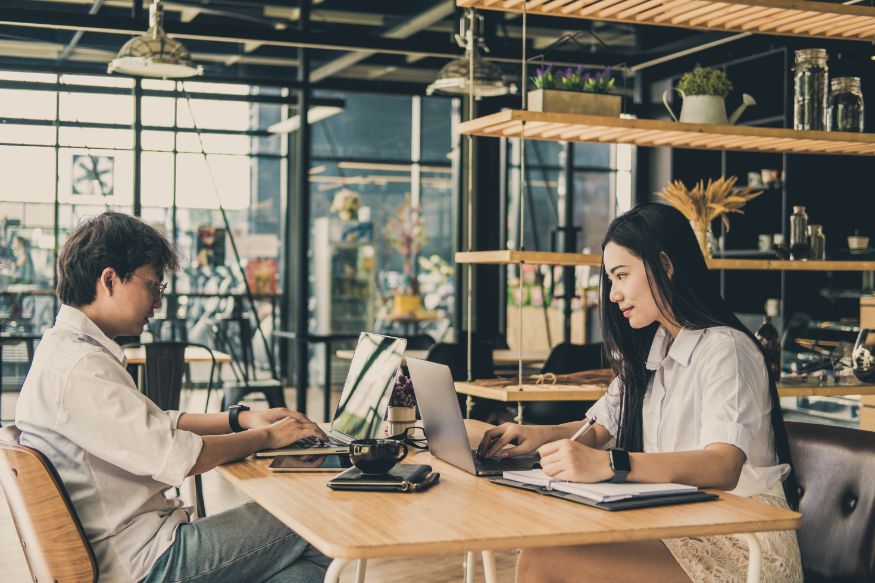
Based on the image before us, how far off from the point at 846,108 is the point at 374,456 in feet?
11.0

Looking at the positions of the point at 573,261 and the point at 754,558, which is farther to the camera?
the point at 573,261

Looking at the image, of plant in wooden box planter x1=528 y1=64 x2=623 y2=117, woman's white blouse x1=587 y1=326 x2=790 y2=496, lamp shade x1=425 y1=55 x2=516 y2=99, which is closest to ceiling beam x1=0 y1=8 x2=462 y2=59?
lamp shade x1=425 y1=55 x2=516 y2=99

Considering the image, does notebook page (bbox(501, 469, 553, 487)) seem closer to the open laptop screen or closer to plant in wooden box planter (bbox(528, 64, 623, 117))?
the open laptop screen

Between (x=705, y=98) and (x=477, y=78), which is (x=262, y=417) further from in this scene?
(x=477, y=78)

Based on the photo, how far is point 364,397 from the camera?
2.88 metres

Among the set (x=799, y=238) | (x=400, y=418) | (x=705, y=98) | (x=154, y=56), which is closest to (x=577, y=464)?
(x=400, y=418)

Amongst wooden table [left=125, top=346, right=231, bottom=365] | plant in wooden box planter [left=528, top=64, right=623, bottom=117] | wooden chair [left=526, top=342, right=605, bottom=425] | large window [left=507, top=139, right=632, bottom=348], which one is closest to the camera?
plant in wooden box planter [left=528, top=64, right=623, bottom=117]

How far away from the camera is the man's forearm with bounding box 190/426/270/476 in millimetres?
2416

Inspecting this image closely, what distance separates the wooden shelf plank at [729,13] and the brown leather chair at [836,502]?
77.7 inches

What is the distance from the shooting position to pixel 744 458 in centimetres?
231

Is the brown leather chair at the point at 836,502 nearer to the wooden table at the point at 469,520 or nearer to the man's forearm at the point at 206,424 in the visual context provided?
the wooden table at the point at 469,520

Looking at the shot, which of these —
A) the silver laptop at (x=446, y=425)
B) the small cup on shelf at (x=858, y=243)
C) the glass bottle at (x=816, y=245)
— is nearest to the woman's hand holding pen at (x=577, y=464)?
the silver laptop at (x=446, y=425)

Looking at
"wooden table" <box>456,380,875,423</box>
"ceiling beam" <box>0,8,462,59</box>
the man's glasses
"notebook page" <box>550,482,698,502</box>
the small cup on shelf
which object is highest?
"ceiling beam" <box>0,8,462,59</box>

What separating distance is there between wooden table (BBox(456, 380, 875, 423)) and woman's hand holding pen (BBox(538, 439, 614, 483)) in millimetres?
1984
